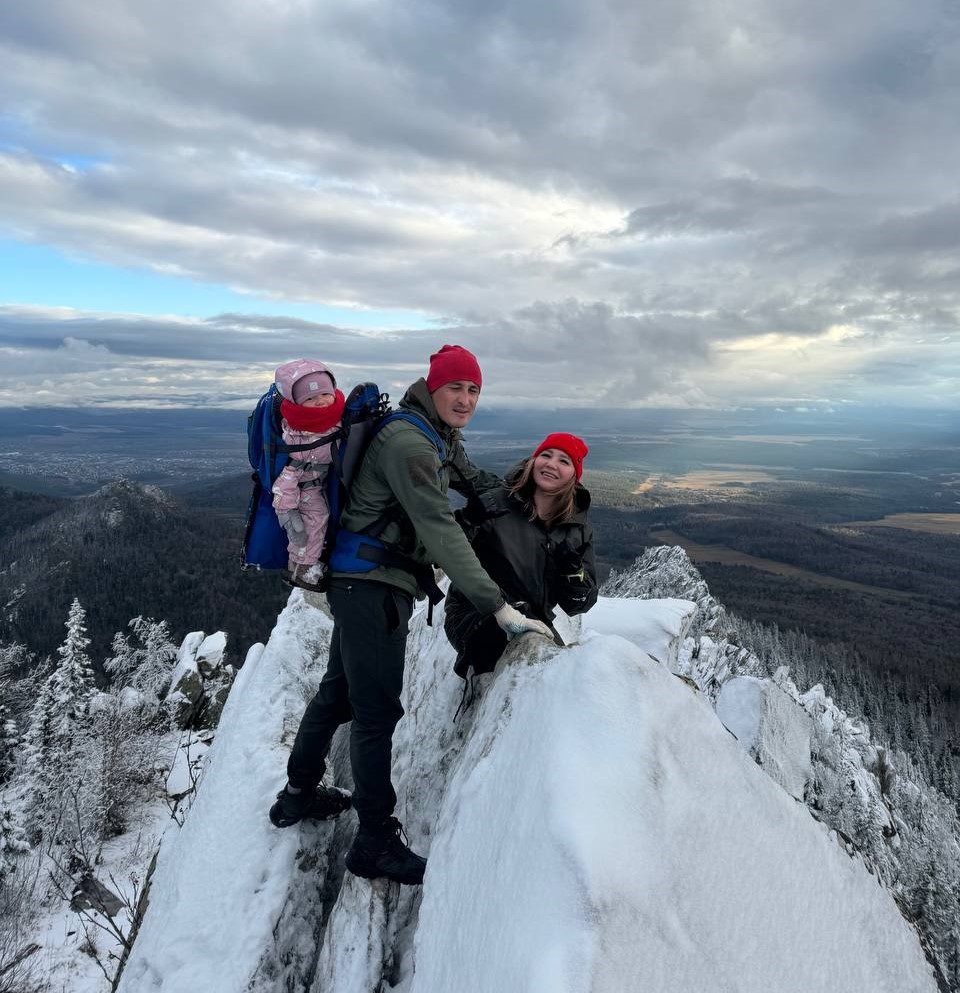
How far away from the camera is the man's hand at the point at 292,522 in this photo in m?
5.11

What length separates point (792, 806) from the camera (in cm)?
423

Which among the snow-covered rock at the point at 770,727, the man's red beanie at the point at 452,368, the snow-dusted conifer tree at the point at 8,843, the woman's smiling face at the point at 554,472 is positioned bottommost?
the snow-dusted conifer tree at the point at 8,843

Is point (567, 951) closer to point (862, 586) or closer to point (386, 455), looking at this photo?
point (386, 455)

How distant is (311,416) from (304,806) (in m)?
4.65

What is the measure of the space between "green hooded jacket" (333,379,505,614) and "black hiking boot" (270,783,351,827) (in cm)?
314

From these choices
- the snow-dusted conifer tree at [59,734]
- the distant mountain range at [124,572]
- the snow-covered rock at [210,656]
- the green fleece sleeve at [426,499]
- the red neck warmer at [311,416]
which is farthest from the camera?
the distant mountain range at [124,572]

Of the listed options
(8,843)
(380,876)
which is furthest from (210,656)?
(380,876)

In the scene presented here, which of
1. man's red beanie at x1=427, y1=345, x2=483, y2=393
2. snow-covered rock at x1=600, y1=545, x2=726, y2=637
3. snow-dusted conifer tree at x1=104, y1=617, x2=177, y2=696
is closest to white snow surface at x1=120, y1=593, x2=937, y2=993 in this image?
man's red beanie at x1=427, y1=345, x2=483, y2=393

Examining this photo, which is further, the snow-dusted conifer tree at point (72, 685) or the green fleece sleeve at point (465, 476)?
the snow-dusted conifer tree at point (72, 685)

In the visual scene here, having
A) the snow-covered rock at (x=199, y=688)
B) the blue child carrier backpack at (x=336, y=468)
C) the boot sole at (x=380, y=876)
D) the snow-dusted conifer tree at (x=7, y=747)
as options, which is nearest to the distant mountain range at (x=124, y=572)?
the snow-dusted conifer tree at (x=7, y=747)

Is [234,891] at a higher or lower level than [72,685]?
higher

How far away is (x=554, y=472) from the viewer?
250 inches

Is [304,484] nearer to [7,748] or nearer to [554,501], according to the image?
[554,501]

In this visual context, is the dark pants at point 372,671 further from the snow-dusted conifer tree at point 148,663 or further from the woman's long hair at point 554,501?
the snow-dusted conifer tree at point 148,663
